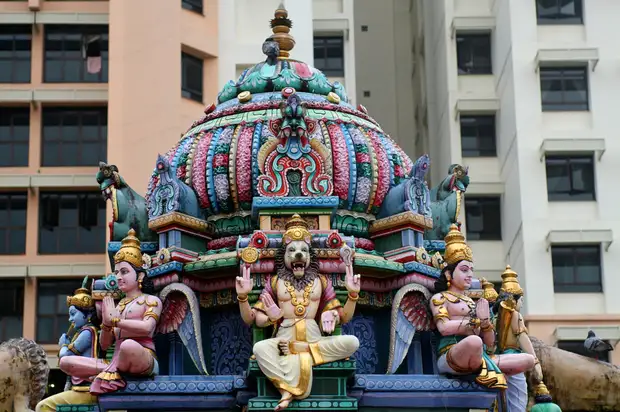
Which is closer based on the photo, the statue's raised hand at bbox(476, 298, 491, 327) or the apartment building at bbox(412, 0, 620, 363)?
the statue's raised hand at bbox(476, 298, 491, 327)

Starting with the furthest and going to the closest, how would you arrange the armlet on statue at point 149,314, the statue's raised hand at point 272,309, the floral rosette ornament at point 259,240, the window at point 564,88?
1. the window at point 564,88
2. the floral rosette ornament at point 259,240
3. the armlet on statue at point 149,314
4. the statue's raised hand at point 272,309

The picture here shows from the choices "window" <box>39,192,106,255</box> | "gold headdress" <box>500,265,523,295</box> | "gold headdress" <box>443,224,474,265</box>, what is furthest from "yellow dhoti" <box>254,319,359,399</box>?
"window" <box>39,192,106,255</box>

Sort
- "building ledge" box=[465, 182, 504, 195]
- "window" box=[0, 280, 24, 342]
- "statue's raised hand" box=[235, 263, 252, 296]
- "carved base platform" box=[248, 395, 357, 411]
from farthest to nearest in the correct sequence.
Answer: "building ledge" box=[465, 182, 504, 195] < "window" box=[0, 280, 24, 342] < "statue's raised hand" box=[235, 263, 252, 296] < "carved base platform" box=[248, 395, 357, 411]

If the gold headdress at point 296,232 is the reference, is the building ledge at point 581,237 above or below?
above

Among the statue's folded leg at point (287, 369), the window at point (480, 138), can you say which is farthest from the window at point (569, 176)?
the statue's folded leg at point (287, 369)

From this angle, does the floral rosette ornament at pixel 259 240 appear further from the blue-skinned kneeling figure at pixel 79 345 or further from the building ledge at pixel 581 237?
the building ledge at pixel 581 237

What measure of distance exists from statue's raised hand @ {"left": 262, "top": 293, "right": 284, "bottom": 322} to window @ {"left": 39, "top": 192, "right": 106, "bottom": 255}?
2869 centimetres

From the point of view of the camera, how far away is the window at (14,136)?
1849 inches

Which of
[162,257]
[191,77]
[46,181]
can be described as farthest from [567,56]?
[162,257]

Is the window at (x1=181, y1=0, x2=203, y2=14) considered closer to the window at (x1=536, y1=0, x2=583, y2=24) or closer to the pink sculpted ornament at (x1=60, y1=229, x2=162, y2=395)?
the window at (x1=536, y1=0, x2=583, y2=24)

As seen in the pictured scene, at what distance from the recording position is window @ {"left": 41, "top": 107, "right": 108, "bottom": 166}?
4681 centimetres

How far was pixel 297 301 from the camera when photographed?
17.6m

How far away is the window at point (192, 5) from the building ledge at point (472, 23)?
29.1ft

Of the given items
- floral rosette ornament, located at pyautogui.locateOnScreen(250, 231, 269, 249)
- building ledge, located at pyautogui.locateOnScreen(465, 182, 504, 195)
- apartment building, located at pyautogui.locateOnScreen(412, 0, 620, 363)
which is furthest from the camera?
building ledge, located at pyautogui.locateOnScreen(465, 182, 504, 195)
